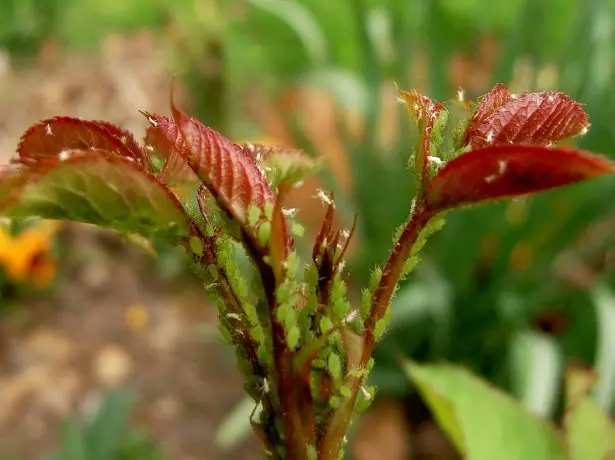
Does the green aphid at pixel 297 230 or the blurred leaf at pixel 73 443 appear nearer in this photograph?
the green aphid at pixel 297 230

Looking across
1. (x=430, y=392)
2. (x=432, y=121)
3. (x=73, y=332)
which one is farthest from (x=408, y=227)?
(x=73, y=332)

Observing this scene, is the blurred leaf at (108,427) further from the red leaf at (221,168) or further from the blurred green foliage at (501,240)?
the red leaf at (221,168)

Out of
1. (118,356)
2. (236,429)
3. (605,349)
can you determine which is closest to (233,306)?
(236,429)

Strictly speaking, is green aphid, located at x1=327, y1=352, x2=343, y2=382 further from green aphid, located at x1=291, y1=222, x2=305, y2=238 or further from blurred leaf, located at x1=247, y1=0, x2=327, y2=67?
blurred leaf, located at x1=247, y1=0, x2=327, y2=67

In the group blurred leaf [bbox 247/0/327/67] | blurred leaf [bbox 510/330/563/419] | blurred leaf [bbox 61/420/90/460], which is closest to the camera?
blurred leaf [bbox 61/420/90/460]

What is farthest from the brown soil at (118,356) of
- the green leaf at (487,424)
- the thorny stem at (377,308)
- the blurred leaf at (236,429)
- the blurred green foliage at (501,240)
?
the thorny stem at (377,308)

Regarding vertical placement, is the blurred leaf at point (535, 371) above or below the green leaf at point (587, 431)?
below

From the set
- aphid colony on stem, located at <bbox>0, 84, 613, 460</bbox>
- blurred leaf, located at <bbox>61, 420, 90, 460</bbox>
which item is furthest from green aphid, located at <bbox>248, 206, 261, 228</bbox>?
blurred leaf, located at <bbox>61, 420, 90, 460</bbox>
